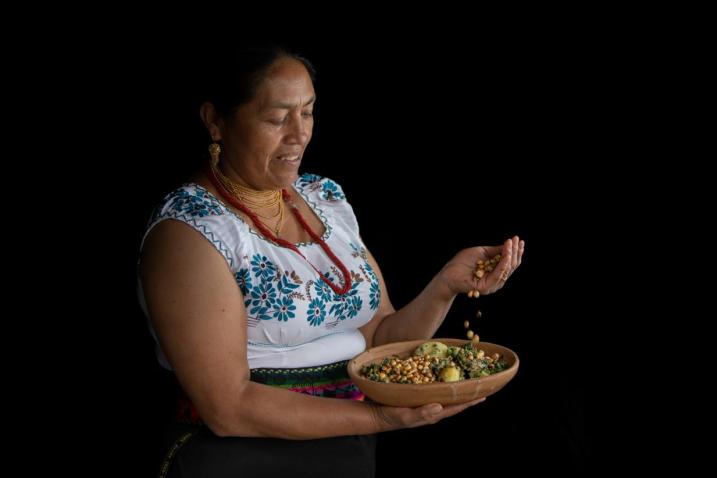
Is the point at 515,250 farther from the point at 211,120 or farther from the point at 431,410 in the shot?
the point at 211,120

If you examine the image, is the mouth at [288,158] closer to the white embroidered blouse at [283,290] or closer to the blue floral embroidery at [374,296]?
the white embroidered blouse at [283,290]

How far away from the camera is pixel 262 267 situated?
82.3 inches

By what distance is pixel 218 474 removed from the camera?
2012 mm

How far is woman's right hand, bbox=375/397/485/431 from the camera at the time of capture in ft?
6.18

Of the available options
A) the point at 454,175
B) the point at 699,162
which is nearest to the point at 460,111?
the point at 454,175

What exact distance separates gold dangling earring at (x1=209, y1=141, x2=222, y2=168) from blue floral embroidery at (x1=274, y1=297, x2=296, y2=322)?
409mm

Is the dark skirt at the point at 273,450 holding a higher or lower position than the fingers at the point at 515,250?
lower

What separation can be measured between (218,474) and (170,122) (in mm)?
1441

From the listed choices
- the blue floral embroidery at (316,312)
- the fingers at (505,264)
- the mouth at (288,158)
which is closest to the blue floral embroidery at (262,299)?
the blue floral embroidery at (316,312)

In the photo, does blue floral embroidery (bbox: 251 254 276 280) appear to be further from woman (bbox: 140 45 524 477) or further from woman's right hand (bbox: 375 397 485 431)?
woman's right hand (bbox: 375 397 485 431)

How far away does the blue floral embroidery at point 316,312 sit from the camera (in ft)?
6.98

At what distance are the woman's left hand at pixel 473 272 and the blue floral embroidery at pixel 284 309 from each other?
Result: 0.47 m

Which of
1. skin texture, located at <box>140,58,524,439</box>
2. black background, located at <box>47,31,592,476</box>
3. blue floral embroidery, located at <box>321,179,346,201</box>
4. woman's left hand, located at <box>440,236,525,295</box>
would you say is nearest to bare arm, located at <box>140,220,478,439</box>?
skin texture, located at <box>140,58,524,439</box>

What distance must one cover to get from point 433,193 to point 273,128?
4.25 feet
